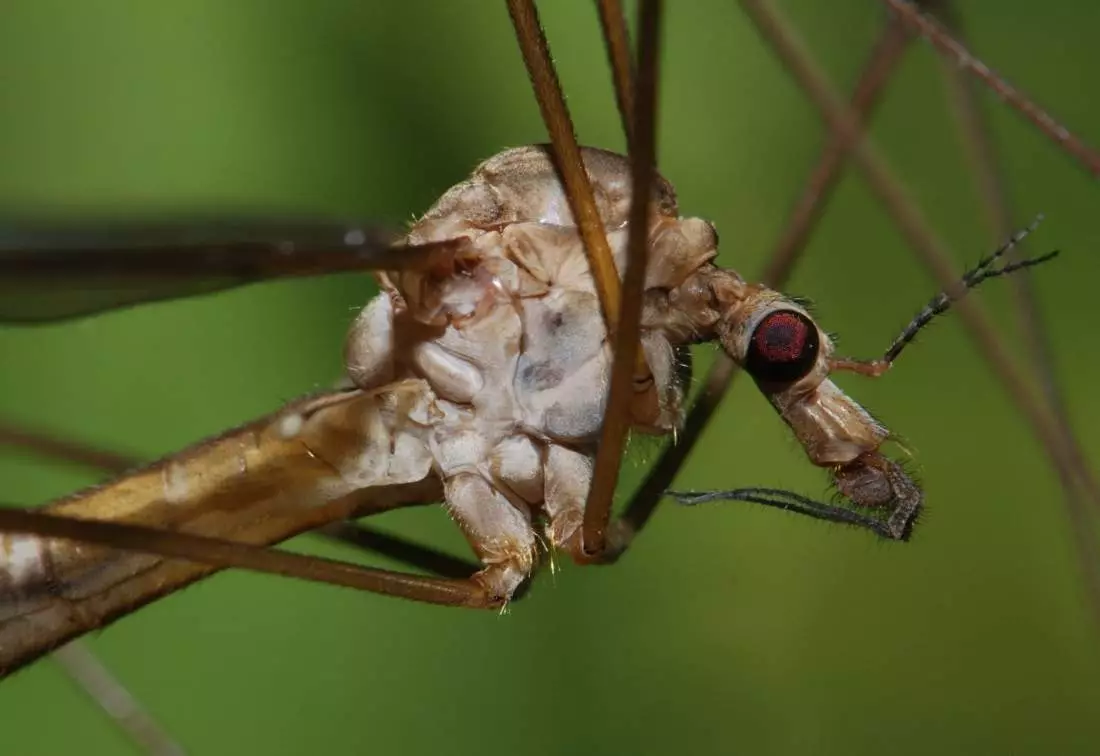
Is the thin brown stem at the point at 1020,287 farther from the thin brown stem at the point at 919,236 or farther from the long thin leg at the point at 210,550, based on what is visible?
the long thin leg at the point at 210,550

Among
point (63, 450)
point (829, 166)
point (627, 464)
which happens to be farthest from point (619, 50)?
point (63, 450)

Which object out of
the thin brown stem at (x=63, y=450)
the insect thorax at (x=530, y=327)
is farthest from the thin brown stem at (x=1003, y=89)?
the thin brown stem at (x=63, y=450)

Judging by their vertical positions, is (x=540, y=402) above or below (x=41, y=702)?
above

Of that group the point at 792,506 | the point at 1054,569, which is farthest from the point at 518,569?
the point at 1054,569

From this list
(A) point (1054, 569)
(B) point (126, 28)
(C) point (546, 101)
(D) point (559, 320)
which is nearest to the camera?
(C) point (546, 101)

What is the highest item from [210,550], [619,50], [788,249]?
[619,50]

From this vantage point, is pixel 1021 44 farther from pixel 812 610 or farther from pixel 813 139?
pixel 812 610

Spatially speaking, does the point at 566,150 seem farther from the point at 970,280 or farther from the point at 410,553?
the point at 410,553
